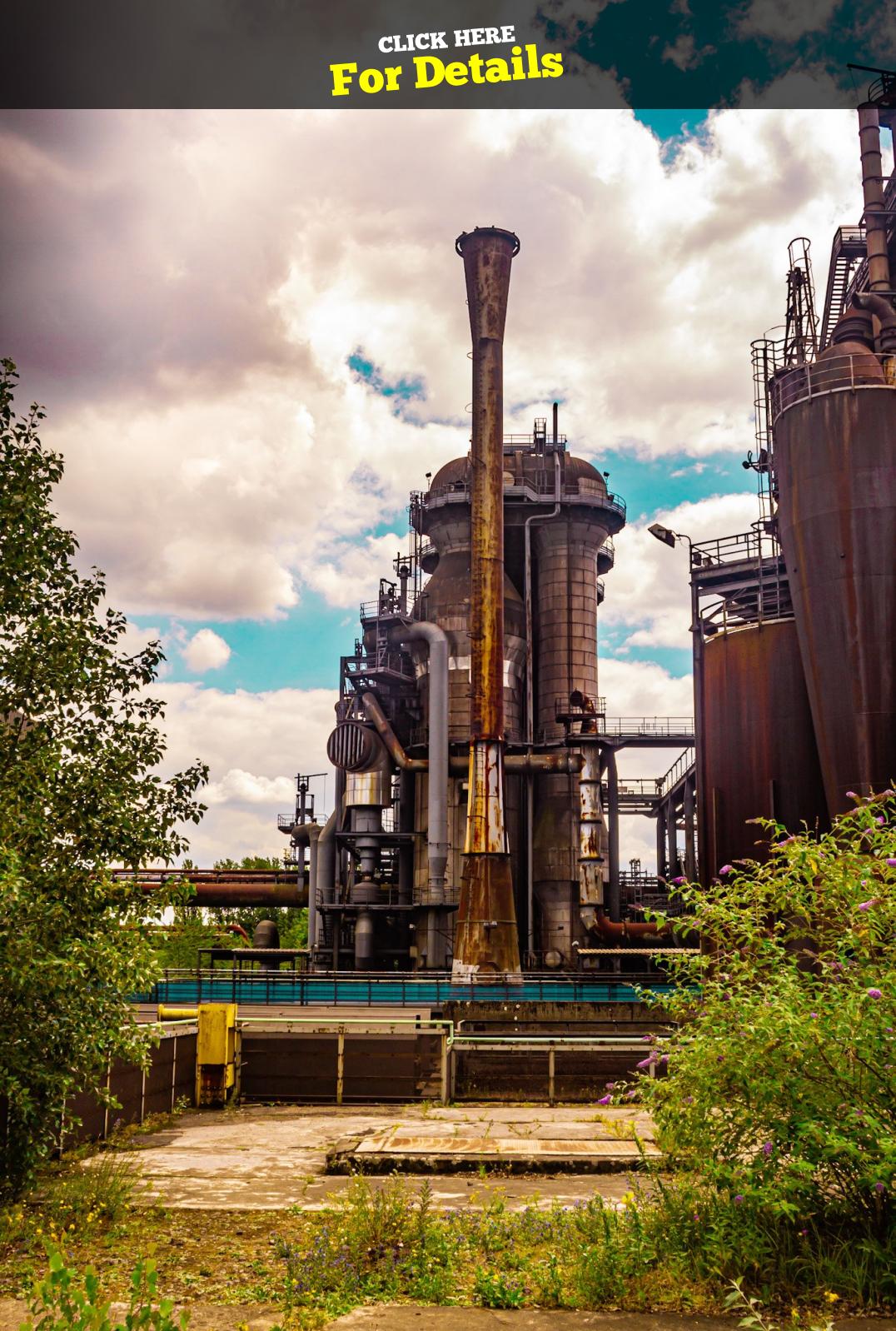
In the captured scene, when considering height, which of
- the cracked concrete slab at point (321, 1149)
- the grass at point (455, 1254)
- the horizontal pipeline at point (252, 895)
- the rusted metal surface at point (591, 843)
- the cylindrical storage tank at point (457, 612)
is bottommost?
the cracked concrete slab at point (321, 1149)

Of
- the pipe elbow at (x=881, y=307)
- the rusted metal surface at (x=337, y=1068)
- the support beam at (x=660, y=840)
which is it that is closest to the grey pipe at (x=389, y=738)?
the support beam at (x=660, y=840)

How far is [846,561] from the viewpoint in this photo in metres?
27.5

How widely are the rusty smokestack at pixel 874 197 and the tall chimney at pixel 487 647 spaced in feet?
42.8

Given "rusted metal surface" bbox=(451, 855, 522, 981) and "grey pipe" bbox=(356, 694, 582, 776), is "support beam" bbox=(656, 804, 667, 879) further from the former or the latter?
"rusted metal surface" bbox=(451, 855, 522, 981)

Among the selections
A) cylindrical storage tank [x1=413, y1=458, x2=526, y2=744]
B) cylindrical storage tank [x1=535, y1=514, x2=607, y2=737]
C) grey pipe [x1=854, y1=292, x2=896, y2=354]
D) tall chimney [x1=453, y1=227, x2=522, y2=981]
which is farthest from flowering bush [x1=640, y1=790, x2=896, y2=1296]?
cylindrical storage tank [x1=535, y1=514, x2=607, y2=737]

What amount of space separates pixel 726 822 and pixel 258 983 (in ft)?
44.0

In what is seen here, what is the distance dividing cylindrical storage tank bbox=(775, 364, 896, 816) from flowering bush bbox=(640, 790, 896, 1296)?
1964cm

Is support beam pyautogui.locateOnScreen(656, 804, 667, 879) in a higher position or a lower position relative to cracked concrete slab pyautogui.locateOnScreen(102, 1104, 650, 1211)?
higher

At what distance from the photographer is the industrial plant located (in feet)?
91.9

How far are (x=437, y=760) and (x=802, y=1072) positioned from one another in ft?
121

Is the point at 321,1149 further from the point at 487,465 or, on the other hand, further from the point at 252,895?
the point at 252,895

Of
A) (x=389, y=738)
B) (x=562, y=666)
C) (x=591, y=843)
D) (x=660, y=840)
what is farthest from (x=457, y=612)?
(x=660, y=840)

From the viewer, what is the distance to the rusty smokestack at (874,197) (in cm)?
3177

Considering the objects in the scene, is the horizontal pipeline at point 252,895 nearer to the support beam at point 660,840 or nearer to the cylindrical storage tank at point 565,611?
the cylindrical storage tank at point 565,611
